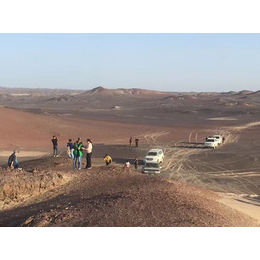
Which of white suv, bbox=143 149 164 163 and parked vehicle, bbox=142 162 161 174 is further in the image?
white suv, bbox=143 149 164 163

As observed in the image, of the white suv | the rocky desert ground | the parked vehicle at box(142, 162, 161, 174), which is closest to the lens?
the rocky desert ground

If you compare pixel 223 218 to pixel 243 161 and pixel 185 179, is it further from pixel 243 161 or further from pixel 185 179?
pixel 243 161

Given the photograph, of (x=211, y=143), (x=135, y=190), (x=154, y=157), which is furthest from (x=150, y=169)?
(x=211, y=143)

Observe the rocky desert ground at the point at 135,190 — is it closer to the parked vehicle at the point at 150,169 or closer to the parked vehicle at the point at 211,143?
the parked vehicle at the point at 211,143

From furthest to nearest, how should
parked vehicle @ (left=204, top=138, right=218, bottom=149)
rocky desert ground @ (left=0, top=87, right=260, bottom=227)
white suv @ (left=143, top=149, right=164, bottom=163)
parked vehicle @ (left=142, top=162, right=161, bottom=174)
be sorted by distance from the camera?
1. parked vehicle @ (left=204, top=138, right=218, bottom=149)
2. white suv @ (left=143, top=149, right=164, bottom=163)
3. parked vehicle @ (left=142, top=162, right=161, bottom=174)
4. rocky desert ground @ (left=0, top=87, right=260, bottom=227)

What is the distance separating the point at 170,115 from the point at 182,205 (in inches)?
2587

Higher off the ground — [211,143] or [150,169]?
[150,169]

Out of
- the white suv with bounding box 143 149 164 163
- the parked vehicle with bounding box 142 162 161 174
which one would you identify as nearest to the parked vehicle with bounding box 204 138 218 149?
the white suv with bounding box 143 149 164 163

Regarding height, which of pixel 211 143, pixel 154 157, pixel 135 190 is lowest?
pixel 211 143

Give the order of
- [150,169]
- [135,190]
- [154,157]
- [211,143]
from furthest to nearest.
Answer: [211,143] < [154,157] < [150,169] < [135,190]

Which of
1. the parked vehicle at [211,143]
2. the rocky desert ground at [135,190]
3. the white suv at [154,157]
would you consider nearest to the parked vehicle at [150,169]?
the rocky desert ground at [135,190]

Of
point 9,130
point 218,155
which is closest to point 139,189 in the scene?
point 218,155

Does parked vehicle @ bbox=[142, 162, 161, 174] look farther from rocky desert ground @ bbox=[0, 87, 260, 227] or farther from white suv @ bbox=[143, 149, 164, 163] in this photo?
white suv @ bbox=[143, 149, 164, 163]

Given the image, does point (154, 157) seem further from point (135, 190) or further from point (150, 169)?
point (135, 190)
